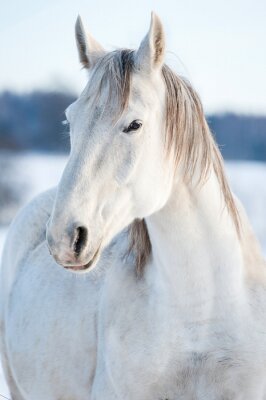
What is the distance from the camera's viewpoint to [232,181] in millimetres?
11539

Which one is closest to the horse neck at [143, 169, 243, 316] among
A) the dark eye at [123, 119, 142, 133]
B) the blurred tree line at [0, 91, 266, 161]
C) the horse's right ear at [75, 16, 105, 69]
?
the dark eye at [123, 119, 142, 133]

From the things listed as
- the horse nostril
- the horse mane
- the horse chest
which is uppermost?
the horse mane

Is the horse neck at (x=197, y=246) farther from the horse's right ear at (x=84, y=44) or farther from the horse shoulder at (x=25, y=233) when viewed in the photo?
the horse shoulder at (x=25, y=233)

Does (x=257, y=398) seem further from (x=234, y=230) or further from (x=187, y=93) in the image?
(x=187, y=93)

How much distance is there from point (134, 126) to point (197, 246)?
0.48 meters

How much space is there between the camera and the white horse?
2.07m

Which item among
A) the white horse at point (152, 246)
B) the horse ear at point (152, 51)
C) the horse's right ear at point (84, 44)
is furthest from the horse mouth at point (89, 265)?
the horse's right ear at point (84, 44)

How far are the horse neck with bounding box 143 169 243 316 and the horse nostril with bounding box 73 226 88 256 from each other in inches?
14.8

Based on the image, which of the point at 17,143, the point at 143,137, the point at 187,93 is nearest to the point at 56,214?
the point at 143,137

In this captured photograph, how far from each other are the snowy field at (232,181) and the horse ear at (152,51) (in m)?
8.43

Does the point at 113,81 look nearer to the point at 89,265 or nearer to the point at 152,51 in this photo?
the point at 152,51

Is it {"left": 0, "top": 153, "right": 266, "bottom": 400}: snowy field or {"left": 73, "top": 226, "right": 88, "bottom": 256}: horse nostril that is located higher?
{"left": 73, "top": 226, "right": 88, "bottom": 256}: horse nostril

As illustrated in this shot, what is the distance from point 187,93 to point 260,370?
933mm

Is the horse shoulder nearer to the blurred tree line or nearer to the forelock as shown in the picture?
the forelock
